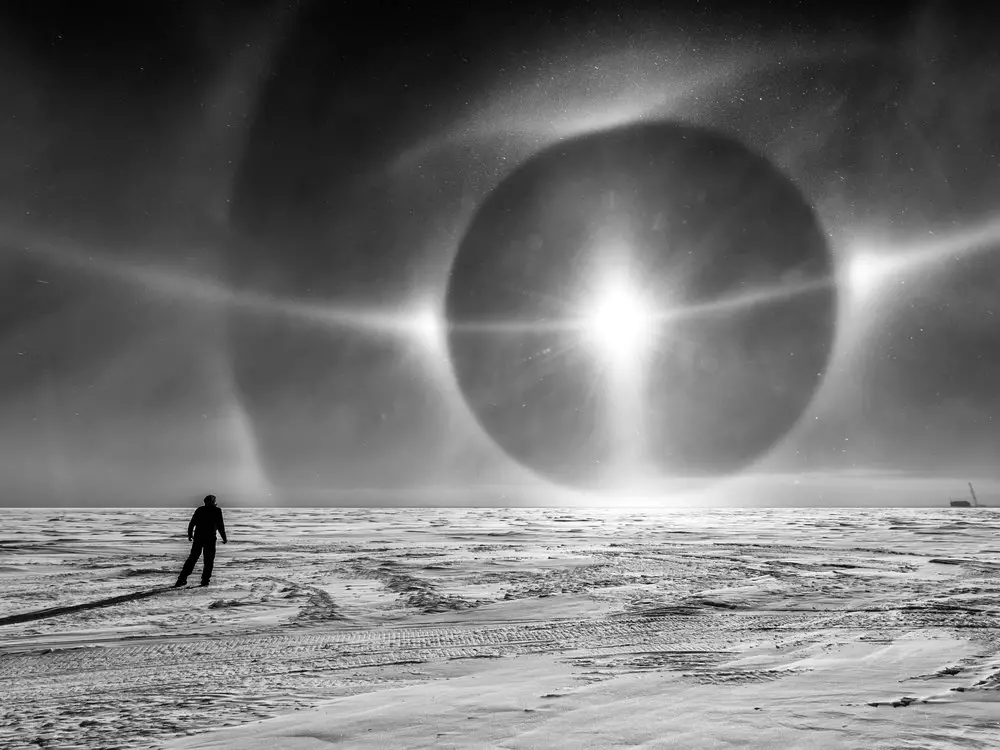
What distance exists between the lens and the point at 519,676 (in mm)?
5664

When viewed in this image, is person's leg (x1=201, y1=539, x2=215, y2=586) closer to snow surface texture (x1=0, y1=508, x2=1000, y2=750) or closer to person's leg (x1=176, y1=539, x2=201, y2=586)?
person's leg (x1=176, y1=539, x2=201, y2=586)

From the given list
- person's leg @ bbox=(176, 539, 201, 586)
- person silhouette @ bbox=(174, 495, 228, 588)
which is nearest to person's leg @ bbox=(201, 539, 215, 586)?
person silhouette @ bbox=(174, 495, 228, 588)

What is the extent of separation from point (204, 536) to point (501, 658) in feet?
26.1

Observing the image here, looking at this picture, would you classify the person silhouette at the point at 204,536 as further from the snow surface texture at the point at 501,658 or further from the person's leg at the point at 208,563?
the snow surface texture at the point at 501,658

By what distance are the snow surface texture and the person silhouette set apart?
598 mm

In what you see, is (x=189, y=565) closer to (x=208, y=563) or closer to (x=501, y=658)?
(x=208, y=563)

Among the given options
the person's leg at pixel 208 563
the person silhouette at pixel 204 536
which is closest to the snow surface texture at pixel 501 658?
the person's leg at pixel 208 563

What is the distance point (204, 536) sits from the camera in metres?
11.8

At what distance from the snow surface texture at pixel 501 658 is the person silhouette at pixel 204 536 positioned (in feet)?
1.96

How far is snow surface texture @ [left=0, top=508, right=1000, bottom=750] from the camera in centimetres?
420

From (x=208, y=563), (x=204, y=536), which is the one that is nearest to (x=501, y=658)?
(x=208, y=563)

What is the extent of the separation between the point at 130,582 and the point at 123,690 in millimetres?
7909

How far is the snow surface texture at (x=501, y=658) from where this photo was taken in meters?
4.20

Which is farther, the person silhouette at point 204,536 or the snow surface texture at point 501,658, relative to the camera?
the person silhouette at point 204,536
